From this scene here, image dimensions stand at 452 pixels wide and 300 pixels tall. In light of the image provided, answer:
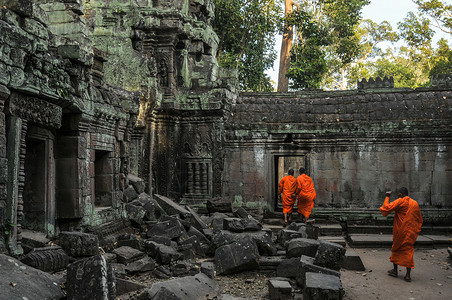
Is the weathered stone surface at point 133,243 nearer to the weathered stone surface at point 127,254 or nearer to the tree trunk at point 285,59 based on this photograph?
the weathered stone surface at point 127,254

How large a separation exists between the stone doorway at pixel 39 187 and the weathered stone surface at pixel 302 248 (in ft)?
11.8

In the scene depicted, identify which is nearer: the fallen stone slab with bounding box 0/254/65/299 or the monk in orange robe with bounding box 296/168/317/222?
the fallen stone slab with bounding box 0/254/65/299

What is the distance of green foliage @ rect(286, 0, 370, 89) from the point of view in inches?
773

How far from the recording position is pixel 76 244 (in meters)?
5.78

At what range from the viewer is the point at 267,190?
38.9 ft

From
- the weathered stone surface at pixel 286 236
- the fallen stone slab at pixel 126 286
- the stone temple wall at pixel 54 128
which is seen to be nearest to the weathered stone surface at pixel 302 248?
the weathered stone surface at pixel 286 236

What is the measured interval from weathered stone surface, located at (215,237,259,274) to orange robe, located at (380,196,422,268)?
2172mm

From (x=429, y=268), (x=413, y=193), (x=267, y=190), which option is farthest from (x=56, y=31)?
(x=413, y=193)

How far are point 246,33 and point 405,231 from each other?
14897 millimetres

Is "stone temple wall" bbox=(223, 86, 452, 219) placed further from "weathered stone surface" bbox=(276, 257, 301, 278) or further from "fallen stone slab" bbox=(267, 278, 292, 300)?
"fallen stone slab" bbox=(267, 278, 292, 300)

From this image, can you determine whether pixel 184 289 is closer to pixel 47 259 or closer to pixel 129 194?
pixel 47 259

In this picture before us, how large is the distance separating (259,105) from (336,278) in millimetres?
7512

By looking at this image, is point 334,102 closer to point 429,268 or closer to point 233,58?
point 429,268

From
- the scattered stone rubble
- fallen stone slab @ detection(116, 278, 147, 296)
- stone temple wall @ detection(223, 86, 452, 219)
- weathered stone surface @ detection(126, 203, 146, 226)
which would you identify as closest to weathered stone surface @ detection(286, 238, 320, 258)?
the scattered stone rubble
